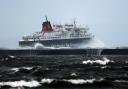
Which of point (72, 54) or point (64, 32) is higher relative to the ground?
point (64, 32)

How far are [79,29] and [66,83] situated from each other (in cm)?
11905

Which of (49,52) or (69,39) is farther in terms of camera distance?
(69,39)

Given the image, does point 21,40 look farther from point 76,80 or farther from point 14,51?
point 76,80

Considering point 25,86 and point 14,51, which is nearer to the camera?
point 25,86

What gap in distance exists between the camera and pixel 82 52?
293ft

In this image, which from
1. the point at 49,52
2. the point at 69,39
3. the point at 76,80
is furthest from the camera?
the point at 69,39

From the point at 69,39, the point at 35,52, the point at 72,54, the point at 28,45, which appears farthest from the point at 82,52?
the point at 28,45

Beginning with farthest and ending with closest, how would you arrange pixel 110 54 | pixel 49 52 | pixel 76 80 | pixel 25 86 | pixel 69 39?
pixel 69 39 < pixel 49 52 < pixel 110 54 < pixel 76 80 < pixel 25 86

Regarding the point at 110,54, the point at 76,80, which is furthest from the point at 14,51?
the point at 76,80

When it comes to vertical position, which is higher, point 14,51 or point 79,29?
point 79,29

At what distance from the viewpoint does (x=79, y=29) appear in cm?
14838

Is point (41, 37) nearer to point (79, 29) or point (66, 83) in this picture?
point (79, 29)

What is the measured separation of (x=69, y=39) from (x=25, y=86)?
11654cm

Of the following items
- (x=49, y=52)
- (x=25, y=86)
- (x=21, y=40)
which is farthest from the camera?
(x=21, y=40)
